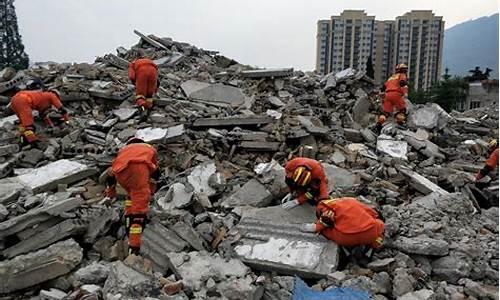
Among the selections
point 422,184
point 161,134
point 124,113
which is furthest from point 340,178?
point 124,113

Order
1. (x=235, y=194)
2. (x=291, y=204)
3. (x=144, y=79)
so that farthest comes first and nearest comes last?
(x=144, y=79) < (x=235, y=194) < (x=291, y=204)

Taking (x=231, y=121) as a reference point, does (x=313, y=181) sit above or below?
below

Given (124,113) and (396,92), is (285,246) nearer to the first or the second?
(124,113)

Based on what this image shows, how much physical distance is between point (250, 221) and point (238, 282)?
4.18ft

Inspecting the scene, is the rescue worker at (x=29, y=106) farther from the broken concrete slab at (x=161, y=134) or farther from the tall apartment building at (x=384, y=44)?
the tall apartment building at (x=384, y=44)

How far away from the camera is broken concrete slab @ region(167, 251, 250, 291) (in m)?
Answer: 4.23

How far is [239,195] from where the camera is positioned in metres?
6.19

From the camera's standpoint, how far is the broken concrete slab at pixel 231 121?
817 centimetres

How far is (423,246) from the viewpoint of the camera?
466 cm

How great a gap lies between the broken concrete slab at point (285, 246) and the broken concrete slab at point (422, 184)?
207 cm

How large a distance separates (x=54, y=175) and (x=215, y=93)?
4.59 metres

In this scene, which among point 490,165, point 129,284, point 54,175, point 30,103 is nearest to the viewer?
point 129,284

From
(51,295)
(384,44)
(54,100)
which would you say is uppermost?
(384,44)

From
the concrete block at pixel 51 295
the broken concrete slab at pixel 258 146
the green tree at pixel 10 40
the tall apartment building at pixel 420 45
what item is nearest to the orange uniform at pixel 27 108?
the broken concrete slab at pixel 258 146
